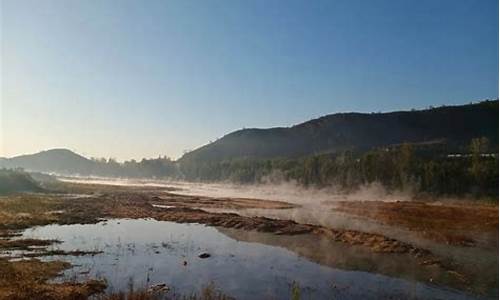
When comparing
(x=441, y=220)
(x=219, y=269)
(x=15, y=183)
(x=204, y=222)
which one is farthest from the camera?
(x=15, y=183)

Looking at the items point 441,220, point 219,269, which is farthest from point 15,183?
point 219,269

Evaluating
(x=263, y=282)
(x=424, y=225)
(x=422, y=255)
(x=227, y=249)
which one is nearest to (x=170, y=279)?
(x=263, y=282)

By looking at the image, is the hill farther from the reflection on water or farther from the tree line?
the tree line

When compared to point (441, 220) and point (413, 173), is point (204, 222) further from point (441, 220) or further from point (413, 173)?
point (413, 173)

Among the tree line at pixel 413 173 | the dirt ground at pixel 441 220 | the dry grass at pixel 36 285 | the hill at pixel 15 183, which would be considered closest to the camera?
the dry grass at pixel 36 285

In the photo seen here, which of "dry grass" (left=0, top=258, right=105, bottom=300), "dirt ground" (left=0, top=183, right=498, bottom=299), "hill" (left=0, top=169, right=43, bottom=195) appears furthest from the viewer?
"hill" (left=0, top=169, right=43, bottom=195)

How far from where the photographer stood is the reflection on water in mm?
22469

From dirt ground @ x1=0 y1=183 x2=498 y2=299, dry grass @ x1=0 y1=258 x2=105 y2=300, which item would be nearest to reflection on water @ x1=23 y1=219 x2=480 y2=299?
dry grass @ x1=0 y1=258 x2=105 y2=300

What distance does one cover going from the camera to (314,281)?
2452 centimetres

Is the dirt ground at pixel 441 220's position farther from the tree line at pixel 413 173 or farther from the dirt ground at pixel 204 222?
the tree line at pixel 413 173

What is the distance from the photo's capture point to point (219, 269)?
1062 inches

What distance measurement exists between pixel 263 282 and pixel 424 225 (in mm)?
31393

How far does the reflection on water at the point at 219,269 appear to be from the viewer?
2247 cm

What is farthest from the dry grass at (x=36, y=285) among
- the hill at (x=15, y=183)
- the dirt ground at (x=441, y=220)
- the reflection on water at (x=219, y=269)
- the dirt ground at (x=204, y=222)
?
the hill at (x=15, y=183)
